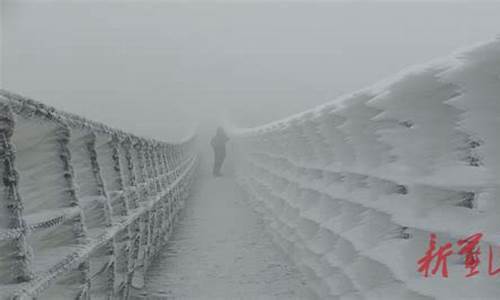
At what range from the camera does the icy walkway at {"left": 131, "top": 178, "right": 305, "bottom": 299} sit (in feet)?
17.3

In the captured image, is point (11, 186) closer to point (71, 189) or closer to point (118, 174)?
point (71, 189)

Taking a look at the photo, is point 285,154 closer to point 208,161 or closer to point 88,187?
point 88,187

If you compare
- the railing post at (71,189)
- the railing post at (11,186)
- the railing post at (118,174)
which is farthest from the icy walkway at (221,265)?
the railing post at (11,186)

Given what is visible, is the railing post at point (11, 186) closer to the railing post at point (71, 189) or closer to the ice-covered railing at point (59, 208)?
the ice-covered railing at point (59, 208)

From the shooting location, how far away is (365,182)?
3424mm

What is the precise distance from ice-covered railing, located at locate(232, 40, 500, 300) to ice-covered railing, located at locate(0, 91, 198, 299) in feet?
4.10

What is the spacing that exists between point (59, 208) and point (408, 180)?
1.31 metres

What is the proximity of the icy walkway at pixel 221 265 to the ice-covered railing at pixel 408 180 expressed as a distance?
0.83 metres

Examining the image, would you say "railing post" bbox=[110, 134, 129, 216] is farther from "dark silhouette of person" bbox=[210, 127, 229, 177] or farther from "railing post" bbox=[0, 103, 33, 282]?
"dark silhouette of person" bbox=[210, 127, 229, 177]

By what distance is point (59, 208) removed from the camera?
2.57 metres

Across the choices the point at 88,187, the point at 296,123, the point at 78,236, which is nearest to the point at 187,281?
the point at 296,123

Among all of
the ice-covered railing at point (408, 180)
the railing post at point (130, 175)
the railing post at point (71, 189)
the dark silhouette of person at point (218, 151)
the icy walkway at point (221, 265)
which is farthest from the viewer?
the dark silhouette of person at point (218, 151)

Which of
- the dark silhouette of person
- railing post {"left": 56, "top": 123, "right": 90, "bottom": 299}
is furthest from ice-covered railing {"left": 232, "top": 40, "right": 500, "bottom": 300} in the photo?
the dark silhouette of person

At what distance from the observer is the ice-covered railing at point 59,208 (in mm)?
1971
